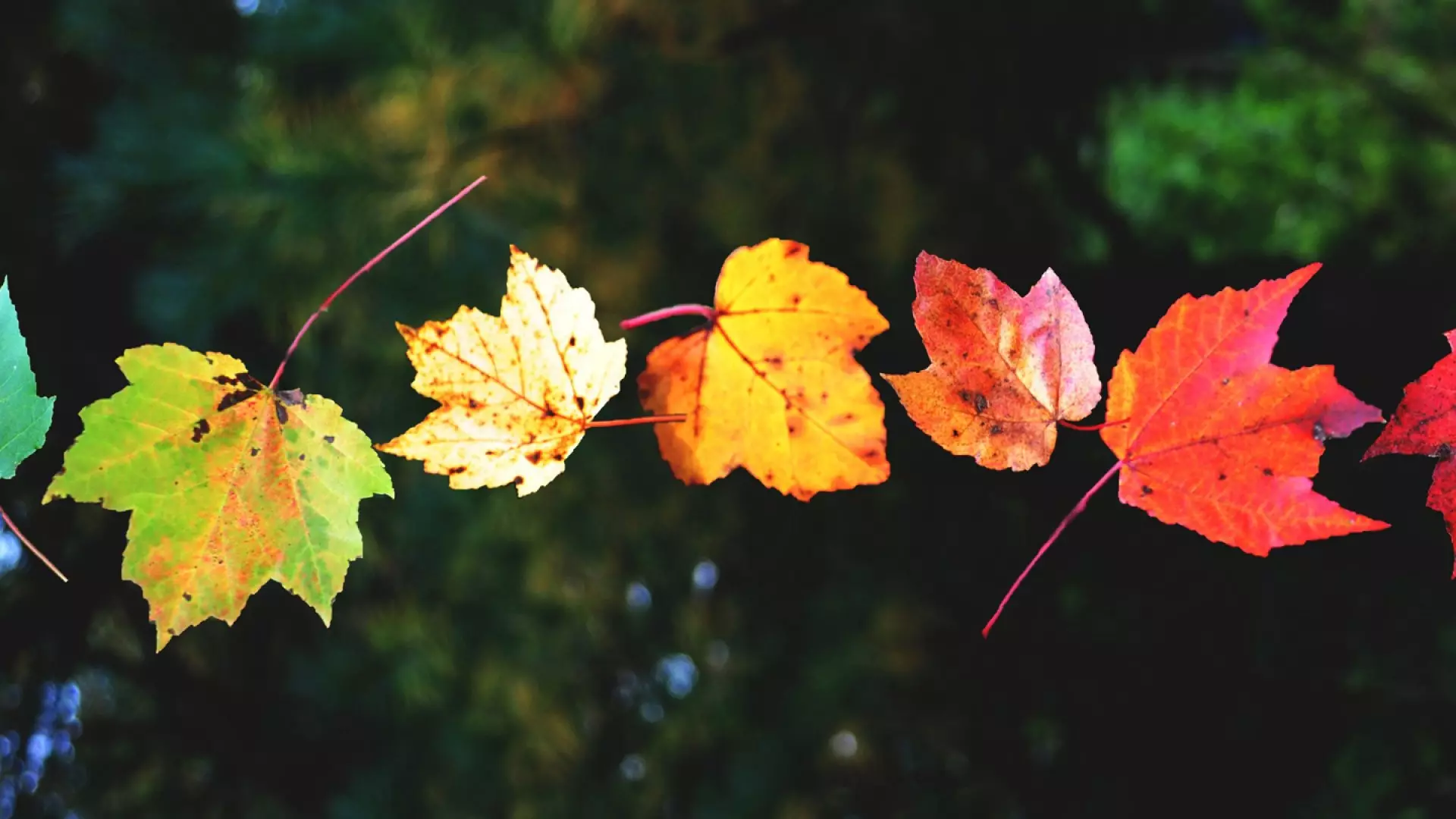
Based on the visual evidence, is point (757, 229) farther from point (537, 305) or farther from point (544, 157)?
point (537, 305)

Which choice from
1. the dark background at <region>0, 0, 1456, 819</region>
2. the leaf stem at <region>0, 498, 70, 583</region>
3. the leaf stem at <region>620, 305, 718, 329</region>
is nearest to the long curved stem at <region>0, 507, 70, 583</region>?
the leaf stem at <region>0, 498, 70, 583</region>

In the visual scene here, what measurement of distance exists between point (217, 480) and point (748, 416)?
0.55ft

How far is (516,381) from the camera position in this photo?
0.99ft

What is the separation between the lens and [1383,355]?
0.57 m

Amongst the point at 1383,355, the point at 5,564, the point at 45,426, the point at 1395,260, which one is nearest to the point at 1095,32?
the point at 1395,260

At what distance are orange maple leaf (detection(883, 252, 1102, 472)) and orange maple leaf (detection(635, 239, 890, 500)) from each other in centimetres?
2

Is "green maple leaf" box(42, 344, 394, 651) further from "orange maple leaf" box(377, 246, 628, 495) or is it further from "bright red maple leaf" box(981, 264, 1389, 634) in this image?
"bright red maple leaf" box(981, 264, 1389, 634)

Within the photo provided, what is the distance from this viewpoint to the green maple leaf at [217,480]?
297 mm

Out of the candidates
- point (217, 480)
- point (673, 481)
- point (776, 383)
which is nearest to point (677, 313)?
point (776, 383)

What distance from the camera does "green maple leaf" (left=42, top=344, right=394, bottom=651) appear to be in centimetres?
30

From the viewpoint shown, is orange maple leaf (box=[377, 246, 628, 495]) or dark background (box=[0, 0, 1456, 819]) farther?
dark background (box=[0, 0, 1456, 819])

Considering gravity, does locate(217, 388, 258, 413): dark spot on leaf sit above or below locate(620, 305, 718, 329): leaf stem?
below

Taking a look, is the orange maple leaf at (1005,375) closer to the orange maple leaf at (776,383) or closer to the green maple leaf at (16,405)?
the orange maple leaf at (776,383)

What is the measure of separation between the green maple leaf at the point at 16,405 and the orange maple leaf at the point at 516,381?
4.2 inches
